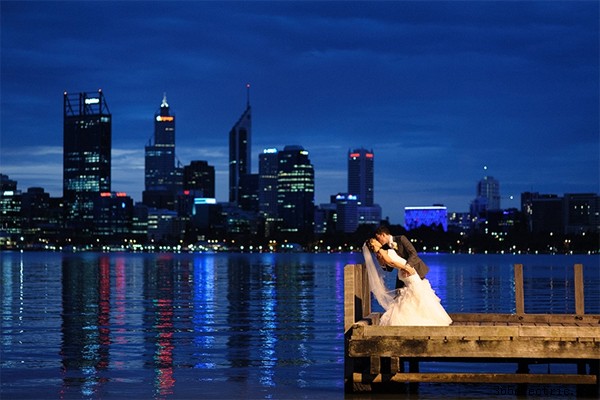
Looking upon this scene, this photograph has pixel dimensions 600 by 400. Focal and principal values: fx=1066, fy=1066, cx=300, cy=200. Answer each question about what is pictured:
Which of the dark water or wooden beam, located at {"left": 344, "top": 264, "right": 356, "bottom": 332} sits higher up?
wooden beam, located at {"left": 344, "top": 264, "right": 356, "bottom": 332}

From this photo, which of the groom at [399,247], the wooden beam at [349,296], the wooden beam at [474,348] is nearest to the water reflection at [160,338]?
the wooden beam at [349,296]

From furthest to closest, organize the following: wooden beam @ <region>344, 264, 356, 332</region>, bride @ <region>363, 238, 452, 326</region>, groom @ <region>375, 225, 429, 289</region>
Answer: groom @ <region>375, 225, 429, 289</region>, wooden beam @ <region>344, 264, 356, 332</region>, bride @ <region>363, 238, 452, 326</region>

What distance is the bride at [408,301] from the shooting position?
23.6 metres

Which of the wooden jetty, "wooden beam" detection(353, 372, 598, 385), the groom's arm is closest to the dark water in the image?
"wooden beam" detection(353, 372, 598, 385)

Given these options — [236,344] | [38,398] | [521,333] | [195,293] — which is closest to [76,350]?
[236,344]

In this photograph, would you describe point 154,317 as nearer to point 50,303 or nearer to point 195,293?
point 50,303

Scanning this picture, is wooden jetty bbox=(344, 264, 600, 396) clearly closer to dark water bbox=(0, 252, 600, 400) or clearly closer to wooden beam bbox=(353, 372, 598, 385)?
wooden beam bbox=(353, 372, 598, 385)

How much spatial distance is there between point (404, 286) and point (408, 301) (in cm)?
69

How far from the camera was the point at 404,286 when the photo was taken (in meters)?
24.4

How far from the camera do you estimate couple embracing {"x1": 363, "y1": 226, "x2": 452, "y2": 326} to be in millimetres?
23594

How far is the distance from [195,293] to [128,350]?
37877mm

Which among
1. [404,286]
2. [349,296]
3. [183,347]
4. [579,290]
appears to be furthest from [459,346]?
[183,347]

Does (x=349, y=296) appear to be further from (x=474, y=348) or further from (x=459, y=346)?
(x=474, y=348)

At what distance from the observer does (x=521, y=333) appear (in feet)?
74.5
